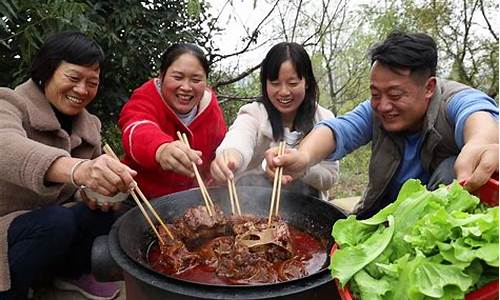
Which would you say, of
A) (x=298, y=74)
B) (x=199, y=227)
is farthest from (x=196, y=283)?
(x=298, y=74)

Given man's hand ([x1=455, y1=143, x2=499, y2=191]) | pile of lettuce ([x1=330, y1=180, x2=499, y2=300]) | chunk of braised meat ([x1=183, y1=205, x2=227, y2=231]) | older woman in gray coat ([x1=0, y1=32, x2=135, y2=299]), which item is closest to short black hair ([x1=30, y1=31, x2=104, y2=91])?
older woman in gray coat ([x1=0, y1=32, x2=135, y2=299])

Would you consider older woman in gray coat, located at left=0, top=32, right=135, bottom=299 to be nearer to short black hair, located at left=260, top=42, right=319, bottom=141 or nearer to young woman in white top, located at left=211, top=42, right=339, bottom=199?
young woman in white top, located at left=211, top=42, right=339, bottom=199

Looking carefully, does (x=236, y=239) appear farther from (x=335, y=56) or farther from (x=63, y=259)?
(x=335, y=56)

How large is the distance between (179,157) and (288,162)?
0.73 m

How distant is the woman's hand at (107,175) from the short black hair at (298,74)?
5.75 feet

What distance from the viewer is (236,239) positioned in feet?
9.11

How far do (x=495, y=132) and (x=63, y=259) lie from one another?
323 centimetres

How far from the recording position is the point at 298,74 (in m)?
3.88

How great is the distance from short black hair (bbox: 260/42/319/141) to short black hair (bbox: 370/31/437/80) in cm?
91

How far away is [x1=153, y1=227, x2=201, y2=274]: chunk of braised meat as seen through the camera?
262 centimetres

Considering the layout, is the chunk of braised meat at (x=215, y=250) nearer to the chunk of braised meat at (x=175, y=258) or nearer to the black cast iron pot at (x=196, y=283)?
Result: the chunk of braised meat at (x=175, y=258)

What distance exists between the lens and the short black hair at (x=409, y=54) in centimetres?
289

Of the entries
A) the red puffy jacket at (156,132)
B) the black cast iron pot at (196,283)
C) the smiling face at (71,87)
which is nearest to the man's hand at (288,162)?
the black cast iron pot at (196,283)

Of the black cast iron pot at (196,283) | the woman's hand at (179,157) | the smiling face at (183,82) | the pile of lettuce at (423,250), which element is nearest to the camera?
the pile of lettuce at (423,250)
